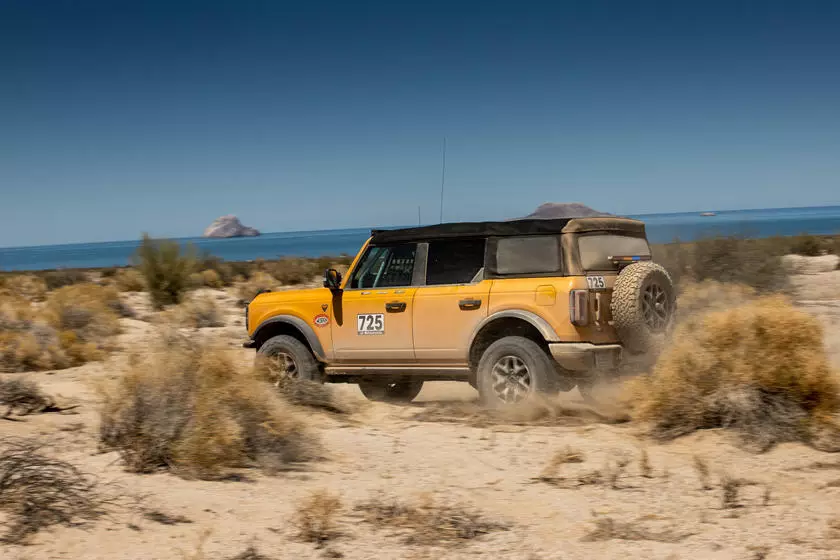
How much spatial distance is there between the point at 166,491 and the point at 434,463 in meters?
2.13

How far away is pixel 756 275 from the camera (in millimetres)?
18219

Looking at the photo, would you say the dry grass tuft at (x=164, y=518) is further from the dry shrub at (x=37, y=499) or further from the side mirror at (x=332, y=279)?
the side mirror at (x=332, y=279)

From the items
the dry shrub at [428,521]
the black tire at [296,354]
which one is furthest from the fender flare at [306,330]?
the dry shrub at [428,521]

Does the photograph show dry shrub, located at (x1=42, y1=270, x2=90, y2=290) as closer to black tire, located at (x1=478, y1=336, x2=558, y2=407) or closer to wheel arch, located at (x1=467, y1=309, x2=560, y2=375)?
wheel arch, located at (x1=467, y1=309, x2=560, y2=375)

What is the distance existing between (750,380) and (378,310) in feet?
12.7

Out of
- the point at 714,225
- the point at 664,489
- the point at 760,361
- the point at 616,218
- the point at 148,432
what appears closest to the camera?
the point at 664,489

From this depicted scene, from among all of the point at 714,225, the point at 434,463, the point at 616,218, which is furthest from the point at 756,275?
the point at 434,463

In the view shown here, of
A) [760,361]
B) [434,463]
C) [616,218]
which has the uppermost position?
[616,218]

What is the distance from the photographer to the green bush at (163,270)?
24688 millimetres

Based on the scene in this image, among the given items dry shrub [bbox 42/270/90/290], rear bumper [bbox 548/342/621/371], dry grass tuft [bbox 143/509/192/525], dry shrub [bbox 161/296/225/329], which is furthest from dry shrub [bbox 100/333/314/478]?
dry shrub [bbox 42/270/90/290]

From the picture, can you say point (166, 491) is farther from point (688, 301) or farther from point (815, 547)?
point (688, 301)

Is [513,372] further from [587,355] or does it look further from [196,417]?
[196,417]

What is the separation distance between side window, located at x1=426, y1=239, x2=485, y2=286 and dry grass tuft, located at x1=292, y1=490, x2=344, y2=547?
Answer: 3.89 m

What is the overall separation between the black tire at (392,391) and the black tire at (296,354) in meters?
0.84
